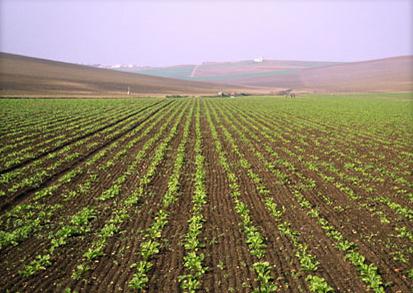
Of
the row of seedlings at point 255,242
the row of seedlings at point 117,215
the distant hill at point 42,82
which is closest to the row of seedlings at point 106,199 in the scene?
the row of seedlings at point 117,215

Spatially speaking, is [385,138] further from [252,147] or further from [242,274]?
[242,274]

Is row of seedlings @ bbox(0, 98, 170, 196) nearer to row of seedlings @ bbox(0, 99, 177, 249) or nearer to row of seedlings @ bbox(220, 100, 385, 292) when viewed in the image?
row of seedlings @ bbox(0, 99, 177, 249)

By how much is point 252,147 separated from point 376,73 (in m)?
161

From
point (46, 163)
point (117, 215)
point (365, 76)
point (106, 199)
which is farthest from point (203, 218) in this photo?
point (365, 76)

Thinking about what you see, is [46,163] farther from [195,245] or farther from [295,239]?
[295,239]

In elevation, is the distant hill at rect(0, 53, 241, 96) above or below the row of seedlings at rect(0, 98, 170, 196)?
above

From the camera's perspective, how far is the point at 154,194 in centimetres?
1038

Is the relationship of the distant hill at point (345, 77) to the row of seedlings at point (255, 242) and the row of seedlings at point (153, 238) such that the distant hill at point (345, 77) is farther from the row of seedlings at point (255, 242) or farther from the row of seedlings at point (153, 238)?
the row of seedlings at point (153, 238)

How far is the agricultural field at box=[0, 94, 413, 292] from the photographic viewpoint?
6102mm

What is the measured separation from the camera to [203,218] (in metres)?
8.66

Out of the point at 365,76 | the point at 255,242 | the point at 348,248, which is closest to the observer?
the point at 348,248

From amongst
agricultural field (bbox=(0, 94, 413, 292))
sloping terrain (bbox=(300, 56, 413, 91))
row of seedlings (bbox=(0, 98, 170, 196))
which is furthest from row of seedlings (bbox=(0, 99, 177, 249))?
sloping terrain (bbox=(300, 56, 413, 91))

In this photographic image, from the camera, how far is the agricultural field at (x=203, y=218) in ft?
20.0

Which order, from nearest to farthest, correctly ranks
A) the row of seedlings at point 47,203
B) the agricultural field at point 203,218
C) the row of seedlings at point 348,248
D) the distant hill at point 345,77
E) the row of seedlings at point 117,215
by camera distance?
the row of seedlings at point 348,248
the agricultural field at point 203,218
the row of seedlings at point 117,215
the row of seedlings at point 47,203
the distant hill at point 345,77
